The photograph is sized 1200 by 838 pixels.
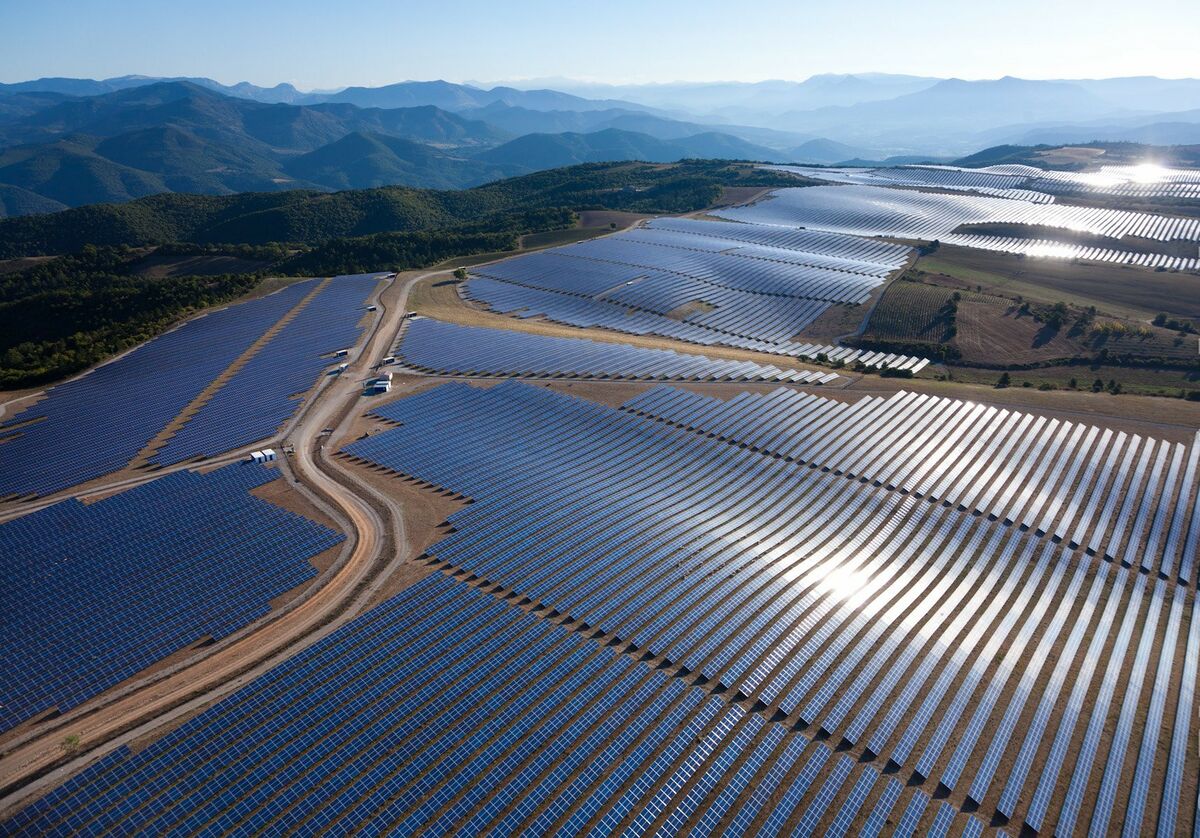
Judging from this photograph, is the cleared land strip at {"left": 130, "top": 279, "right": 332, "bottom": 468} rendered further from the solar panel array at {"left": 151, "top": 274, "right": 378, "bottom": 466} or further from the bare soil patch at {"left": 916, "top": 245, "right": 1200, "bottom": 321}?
the bare soil patch at {"left": 916, "top": 245, "right": 1200, "bottom": 321}

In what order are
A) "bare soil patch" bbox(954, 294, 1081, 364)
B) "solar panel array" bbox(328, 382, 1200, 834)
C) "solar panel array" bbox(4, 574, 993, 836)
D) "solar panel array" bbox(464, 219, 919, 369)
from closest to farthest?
"solar panel array" bbox(4, 574, 993, 836) → "solar panel array" bbox(328, 382, 1200, 834) → "bare soil patch" bbox(954, 294, 1081, 364) → "solar panel array" bbox(464, 219, 919, 369)

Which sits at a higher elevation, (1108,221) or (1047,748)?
(1108,221)

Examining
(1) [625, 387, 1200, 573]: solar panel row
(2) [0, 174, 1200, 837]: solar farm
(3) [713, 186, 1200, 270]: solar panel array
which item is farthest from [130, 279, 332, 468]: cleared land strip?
(3) [713, 186, 1200, 270]: solar panel array

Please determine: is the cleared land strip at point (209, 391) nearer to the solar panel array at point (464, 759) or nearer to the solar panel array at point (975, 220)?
the solar panel array at point (464, 759)

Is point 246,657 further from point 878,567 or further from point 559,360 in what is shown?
point 559,360

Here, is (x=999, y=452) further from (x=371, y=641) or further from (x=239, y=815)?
(x=239, y=815)

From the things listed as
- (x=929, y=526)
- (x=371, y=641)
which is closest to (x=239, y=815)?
(x=371, y=641)
